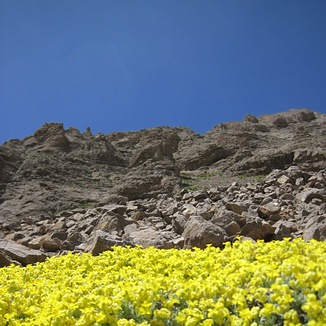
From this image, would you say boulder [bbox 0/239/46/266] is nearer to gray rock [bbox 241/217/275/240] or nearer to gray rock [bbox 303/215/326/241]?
gray rock [bbox 241/217/275/240]

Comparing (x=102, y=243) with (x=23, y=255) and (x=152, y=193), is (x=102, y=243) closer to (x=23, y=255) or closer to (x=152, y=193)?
(x=23, y=255)

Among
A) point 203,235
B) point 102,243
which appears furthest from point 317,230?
point 102,243

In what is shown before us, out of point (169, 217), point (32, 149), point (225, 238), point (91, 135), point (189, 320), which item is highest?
point (91, 135)

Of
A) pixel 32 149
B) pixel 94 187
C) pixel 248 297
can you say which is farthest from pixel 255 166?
pixel 248 297

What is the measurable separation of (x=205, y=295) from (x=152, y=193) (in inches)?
950

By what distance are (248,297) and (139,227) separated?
9928 mm

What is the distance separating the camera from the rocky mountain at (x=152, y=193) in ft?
41.1

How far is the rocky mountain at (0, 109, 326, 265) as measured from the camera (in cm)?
1253

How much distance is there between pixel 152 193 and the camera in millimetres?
29438

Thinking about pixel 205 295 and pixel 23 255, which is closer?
pixel 205 295

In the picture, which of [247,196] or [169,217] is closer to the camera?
[169,217]

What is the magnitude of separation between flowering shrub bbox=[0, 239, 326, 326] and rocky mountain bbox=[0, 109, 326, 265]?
405 centimetres

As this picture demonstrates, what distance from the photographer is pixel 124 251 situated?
378 inches

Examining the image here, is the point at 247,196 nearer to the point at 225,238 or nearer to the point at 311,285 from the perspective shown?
the point at 225,238
